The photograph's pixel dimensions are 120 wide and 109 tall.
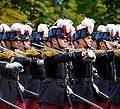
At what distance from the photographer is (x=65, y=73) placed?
12000 millimetres

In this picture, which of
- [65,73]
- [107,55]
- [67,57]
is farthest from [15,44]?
[67,57]

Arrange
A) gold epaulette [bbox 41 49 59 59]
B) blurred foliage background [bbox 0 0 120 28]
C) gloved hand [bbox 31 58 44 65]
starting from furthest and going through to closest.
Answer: blurred foliage background [bbox 0 0 120 28] → gloved hand [bbox 31 58 44 65] → gold epaulette [bbox 41 49 59 59]

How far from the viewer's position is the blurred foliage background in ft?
86.6

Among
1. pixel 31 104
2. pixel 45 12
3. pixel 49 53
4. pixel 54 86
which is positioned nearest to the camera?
pixel 49 53

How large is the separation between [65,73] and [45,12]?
14772mm

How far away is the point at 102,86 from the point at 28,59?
4.84 ft

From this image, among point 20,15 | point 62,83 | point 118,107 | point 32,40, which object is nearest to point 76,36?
point 62,83

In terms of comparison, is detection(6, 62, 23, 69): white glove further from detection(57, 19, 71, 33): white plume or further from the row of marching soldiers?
detection(57, 19, 71, 33): white plume

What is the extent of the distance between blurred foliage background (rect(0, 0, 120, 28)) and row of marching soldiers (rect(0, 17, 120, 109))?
458 inches

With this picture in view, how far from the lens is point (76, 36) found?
44.3 feet

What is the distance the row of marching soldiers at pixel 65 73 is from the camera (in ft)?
38.4

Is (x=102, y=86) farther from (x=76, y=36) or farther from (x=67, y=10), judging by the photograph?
(x=67, y=10)

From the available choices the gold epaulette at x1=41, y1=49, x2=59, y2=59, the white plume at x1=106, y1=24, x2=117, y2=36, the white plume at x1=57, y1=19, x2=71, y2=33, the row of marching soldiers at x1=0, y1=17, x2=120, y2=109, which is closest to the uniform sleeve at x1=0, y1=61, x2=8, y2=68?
the row of marching soldiers at x1=0, y1=17, x2=120, y2=109

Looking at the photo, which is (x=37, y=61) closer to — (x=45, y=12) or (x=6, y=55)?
(x=6, y=55)
